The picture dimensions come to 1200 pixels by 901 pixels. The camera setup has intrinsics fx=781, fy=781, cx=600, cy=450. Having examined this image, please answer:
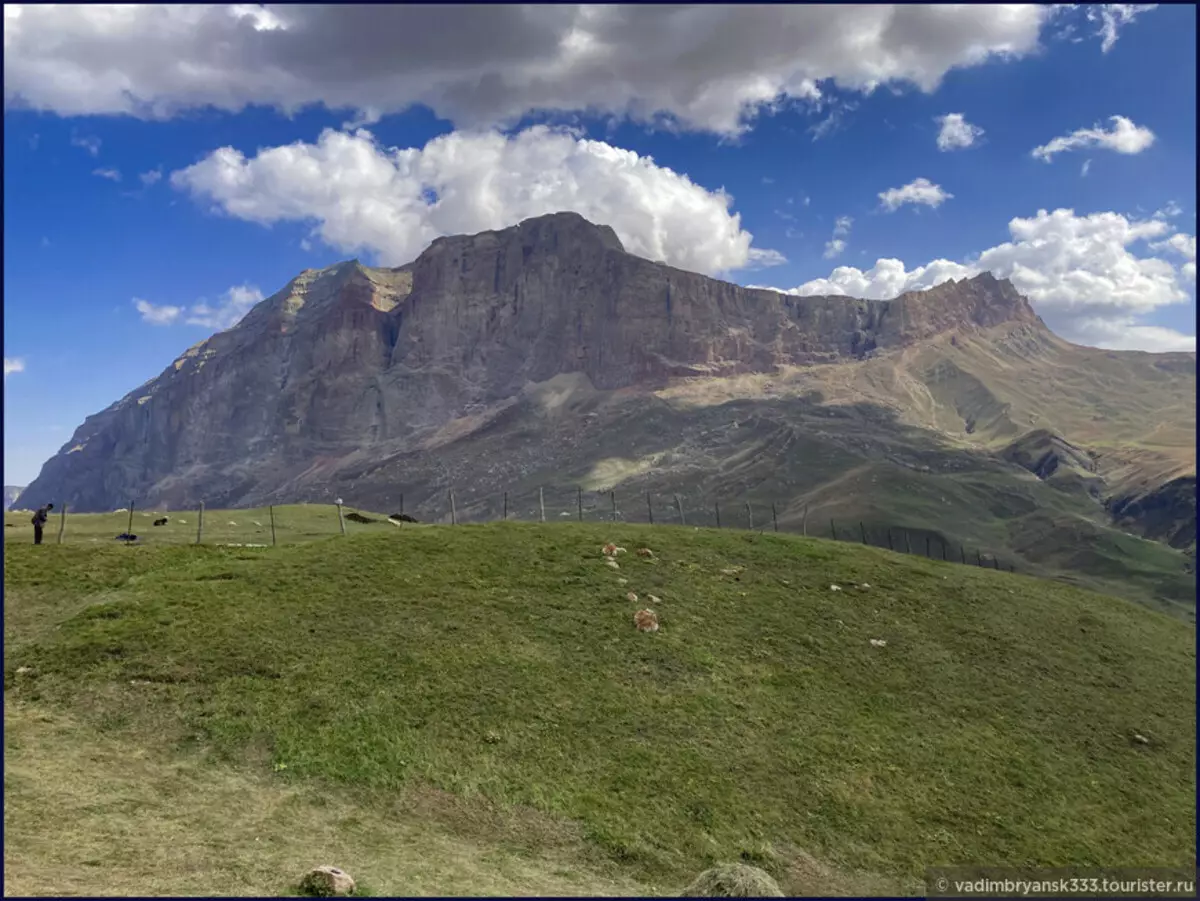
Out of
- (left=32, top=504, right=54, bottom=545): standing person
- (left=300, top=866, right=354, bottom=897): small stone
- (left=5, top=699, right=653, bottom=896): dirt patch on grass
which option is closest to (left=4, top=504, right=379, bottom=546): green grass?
(left=32, top=504, right=54, bottom=545): standing person

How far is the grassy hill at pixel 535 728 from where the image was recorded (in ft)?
70.3

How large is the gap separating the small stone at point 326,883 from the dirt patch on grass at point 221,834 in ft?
1.68

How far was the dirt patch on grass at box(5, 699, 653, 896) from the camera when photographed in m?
18.0

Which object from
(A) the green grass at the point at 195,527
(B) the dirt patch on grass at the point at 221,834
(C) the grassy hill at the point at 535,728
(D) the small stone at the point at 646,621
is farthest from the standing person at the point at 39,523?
(D) the small stone at the point at 646,621

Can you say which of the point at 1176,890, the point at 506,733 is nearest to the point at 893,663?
the point at 1176,890

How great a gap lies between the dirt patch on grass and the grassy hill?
98 millimetres

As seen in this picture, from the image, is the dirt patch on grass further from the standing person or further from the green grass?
the green grass

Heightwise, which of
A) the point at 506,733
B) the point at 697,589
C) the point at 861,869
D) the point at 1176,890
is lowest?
the point at 1176,890

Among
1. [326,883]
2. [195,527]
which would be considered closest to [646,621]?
[326,883]

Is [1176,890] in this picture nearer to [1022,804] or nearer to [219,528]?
[1022,804]

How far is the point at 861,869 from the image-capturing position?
24.4 metres

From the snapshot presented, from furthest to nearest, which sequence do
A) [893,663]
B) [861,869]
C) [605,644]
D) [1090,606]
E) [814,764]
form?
[1090,606]
[893,663]
[605,644]
[814,764]
[861,869]

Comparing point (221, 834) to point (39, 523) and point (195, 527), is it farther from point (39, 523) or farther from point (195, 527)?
point (195, 527)

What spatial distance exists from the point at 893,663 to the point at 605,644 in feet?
48.2
